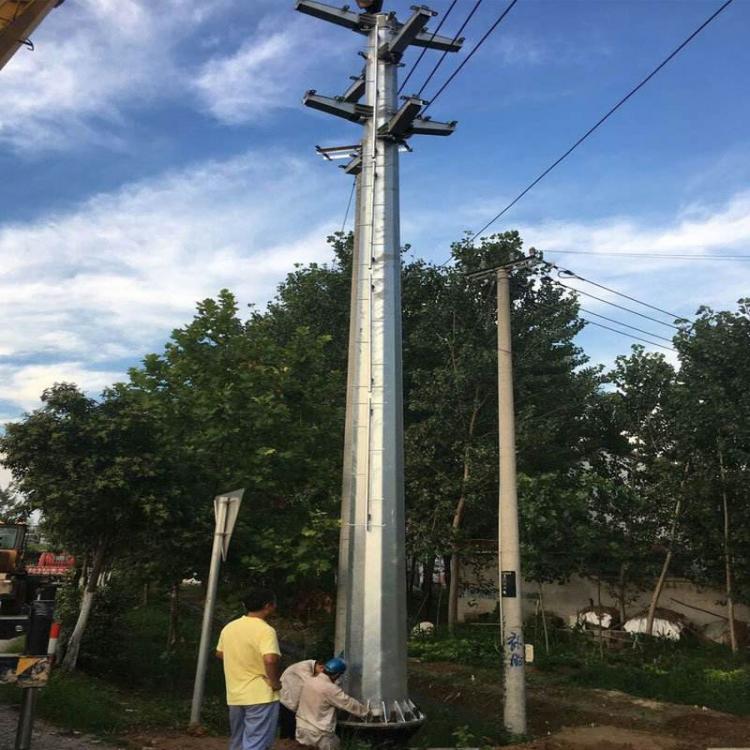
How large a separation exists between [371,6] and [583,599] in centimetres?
1679

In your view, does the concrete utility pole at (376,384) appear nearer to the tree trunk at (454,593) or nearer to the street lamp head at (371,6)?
the street lamp head at (371,6)

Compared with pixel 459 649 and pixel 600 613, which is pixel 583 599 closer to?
pixel 600 613

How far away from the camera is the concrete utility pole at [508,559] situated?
1039 cm

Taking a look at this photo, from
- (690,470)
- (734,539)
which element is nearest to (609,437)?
(690,470)

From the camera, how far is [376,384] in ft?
31.7

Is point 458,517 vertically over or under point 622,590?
over

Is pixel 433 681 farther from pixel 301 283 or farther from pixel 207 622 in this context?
pixel 301 283

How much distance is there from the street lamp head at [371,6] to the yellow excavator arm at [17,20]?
4.51m

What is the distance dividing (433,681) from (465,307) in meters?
10.3

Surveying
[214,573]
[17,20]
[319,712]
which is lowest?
[319,712]

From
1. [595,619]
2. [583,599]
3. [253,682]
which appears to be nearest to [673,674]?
[595,619]

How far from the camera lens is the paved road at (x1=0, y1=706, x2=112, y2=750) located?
7422mm

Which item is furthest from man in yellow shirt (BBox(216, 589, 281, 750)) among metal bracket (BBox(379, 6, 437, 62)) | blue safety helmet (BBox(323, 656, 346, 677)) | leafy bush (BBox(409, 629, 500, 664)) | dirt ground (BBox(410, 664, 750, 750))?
leafy bush (BBox(409, 629, 500, 664))

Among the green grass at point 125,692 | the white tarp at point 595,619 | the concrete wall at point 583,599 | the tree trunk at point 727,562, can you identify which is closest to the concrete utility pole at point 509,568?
the green grass at point 125,692
